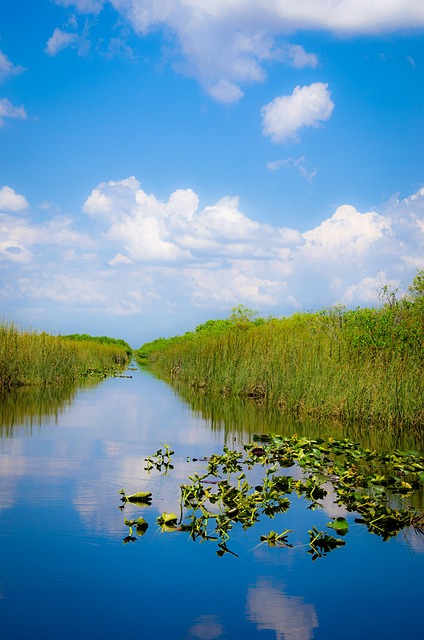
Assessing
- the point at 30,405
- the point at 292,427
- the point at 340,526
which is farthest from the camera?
the point at 30,405

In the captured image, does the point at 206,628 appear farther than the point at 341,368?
No

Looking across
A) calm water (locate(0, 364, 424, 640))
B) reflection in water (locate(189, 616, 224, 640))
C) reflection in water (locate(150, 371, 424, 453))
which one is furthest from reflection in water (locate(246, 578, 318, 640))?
reflection in water (locate(150, 371, 424, 453))

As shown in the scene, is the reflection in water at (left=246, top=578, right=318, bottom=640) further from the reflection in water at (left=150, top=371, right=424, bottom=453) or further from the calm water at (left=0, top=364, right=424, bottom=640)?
the reflection in water at (left=150, top=371, right=424, bottom=453)

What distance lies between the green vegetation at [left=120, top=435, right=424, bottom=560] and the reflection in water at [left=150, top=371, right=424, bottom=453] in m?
1.12

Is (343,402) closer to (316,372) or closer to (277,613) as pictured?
(316,372)

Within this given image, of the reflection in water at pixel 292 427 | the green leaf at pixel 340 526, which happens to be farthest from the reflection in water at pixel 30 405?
the green leaf at pixel 340 526

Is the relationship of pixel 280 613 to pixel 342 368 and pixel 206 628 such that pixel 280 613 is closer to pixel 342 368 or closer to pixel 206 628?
pixel 206 628

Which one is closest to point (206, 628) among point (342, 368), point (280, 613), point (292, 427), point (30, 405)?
point (280, 613)

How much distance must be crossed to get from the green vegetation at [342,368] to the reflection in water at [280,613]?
7.28 metres

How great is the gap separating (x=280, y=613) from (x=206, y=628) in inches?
17.0

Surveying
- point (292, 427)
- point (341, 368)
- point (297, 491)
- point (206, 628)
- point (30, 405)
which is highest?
point (341, 368)

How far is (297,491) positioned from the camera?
586 cm

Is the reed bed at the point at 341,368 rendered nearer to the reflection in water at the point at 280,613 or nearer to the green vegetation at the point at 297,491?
the green vegetation at the point at 297,491

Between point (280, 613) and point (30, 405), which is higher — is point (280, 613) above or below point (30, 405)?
below
